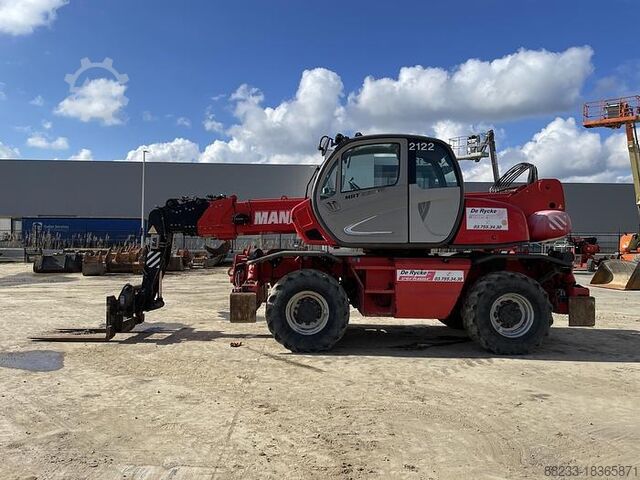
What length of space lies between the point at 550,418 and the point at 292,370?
3073 mm

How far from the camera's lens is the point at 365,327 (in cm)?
1006

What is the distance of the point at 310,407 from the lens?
536 cm

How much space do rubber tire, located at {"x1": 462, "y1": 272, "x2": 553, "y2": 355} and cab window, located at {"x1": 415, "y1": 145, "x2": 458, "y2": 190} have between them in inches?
63.0

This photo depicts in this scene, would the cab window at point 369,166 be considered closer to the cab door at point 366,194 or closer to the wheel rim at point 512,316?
the cab door at point 366,194

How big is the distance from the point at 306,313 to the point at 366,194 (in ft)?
6.46

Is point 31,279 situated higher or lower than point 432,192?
lower

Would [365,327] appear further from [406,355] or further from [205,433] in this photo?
[205,433]

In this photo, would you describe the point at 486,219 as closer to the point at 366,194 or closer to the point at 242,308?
the point at 366,194

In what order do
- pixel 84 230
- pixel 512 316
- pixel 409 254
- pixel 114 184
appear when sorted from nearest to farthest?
1. pixel 512 316
2. pixel 409 254
3. pixel 84 230
4. pixel 114 184

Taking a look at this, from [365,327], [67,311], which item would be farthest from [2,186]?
[365,327]

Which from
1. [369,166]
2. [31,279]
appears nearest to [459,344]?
[369,166]

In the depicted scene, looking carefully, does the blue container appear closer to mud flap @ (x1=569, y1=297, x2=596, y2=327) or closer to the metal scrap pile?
the metal scrap pile

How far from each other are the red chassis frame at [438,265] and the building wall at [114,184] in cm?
4142

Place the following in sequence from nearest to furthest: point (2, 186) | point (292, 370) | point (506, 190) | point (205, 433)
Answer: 1. point (205, 433)
2. point (292, 370)
3. point (506, 190)
4. point (2, 186)
